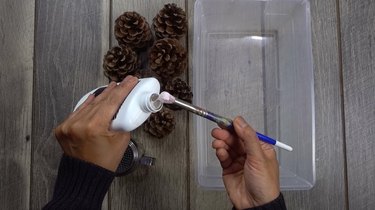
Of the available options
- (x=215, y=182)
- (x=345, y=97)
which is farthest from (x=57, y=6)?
(x=345, y=97)

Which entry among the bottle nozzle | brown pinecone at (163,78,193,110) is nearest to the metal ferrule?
the bottle nozzle

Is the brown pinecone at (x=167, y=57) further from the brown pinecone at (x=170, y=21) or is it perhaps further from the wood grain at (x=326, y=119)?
the wood grain at (x=326, y=119)

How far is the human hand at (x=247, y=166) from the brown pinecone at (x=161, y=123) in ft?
0.43

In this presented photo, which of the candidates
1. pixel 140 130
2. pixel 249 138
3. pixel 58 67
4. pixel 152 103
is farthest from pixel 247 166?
pixel 58 67

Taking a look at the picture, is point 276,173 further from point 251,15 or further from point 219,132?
point 251,15

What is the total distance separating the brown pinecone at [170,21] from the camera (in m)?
0.64

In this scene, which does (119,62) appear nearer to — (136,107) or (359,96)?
(136,107)

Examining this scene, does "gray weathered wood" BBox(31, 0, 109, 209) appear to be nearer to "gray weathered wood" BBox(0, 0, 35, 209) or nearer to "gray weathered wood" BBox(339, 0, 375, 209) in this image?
"gray weathered wood" BBox(0, 0, 35, 209)

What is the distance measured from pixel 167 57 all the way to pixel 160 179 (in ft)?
0.72

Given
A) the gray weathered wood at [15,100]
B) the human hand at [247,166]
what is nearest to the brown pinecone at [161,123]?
the human hand at [247,166]

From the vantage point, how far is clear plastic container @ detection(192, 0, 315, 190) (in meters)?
0.65

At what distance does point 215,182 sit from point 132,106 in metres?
0.26

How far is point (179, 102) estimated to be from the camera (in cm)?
48

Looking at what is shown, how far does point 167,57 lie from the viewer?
628mm
